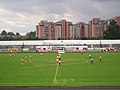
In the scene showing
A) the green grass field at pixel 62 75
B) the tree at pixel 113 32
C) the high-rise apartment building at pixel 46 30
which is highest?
the high-rise apartment building at pixel 46 30

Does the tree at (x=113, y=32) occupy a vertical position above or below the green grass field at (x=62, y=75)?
above

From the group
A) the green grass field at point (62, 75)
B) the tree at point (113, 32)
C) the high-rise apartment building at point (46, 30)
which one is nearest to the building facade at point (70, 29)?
the high-rise apartment building at point (46, 30)

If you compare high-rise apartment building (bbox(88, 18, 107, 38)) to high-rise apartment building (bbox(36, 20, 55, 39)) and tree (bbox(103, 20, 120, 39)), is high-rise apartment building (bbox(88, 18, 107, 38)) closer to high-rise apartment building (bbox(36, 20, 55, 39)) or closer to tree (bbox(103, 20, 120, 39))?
high-rise apartment building (bbox(36, 20, 55, 39))

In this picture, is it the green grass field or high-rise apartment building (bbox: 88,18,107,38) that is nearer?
the green grass field

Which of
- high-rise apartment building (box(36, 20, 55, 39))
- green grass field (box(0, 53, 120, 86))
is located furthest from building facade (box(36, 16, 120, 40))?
green grass field (box(0, 53, 120, 86))

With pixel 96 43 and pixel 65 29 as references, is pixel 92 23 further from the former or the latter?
pixel 96 43

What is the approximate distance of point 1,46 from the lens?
9338cm

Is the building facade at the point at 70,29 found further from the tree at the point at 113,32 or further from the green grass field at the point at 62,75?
the green grass field at the point at 62,75

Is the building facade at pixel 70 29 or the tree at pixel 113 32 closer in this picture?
the tree at pixel 113 32

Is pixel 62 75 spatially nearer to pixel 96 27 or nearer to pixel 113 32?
pixel 113 32

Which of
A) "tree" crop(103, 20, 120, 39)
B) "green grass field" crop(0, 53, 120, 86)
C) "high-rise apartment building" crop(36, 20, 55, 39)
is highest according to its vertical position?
"high-rise apartment building" crop(36, 20, 55, 39)

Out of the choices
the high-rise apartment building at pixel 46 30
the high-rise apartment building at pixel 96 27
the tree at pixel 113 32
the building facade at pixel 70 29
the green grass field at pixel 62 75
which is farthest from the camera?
the high-rise apartment building at pixel 46 30

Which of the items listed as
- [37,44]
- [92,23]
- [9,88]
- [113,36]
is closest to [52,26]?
[92,23]

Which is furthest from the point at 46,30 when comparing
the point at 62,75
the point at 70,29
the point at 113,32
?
the point at 62,75
